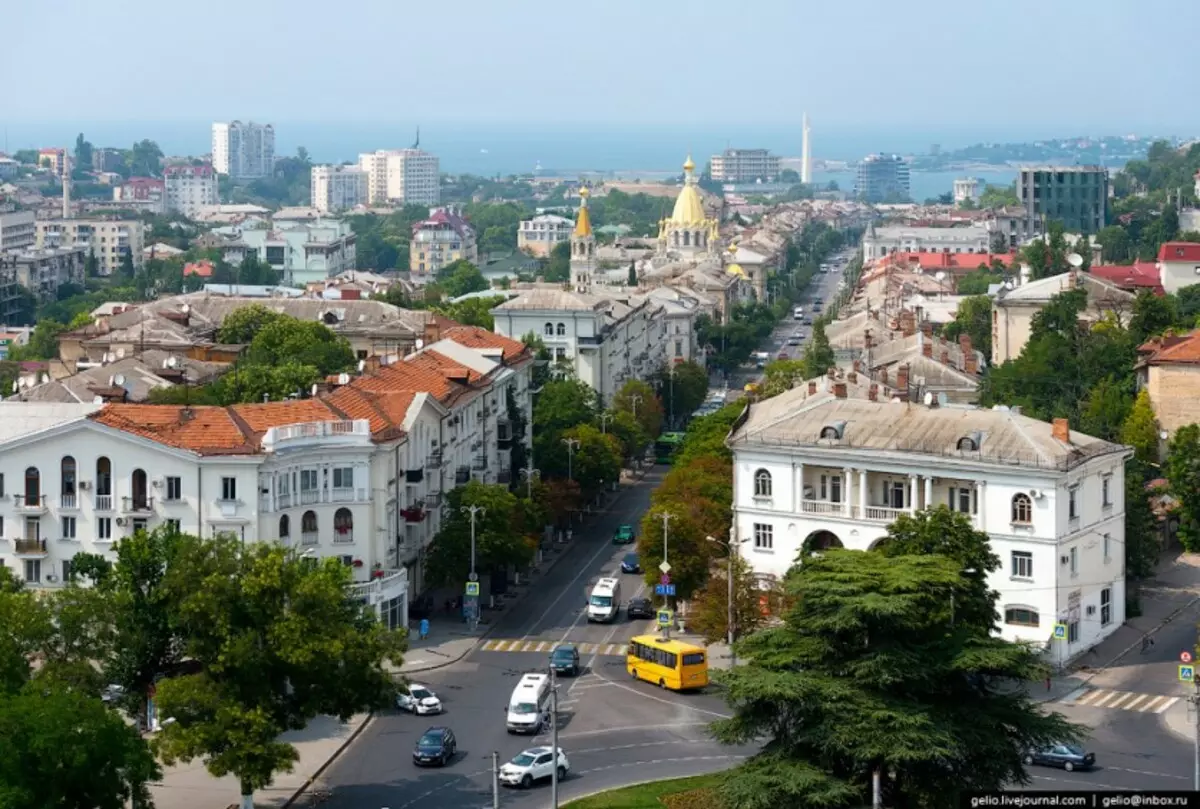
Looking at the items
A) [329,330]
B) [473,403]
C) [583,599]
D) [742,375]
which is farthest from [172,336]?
[742,375]

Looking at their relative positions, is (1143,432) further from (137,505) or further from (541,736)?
(137,505)

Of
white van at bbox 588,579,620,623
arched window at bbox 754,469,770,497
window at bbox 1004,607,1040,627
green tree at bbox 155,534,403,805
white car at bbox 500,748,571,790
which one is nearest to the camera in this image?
green tree at bbox 155,534,403,805

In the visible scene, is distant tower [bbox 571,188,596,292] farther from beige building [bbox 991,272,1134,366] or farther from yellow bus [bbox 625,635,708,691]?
yellow bus [bbox 625,635,708,691]

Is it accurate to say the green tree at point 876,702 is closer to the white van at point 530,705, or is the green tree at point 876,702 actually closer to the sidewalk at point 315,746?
the white van at point 530,705

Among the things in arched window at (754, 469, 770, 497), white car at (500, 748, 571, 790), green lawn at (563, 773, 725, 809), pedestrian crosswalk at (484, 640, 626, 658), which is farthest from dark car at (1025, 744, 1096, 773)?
arched window at (754, 469, 770, 497)

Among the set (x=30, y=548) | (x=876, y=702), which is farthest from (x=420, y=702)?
(x=876, y=702)
